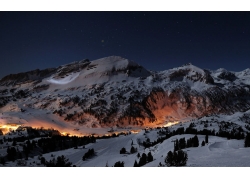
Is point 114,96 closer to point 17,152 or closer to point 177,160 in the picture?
point 17,152

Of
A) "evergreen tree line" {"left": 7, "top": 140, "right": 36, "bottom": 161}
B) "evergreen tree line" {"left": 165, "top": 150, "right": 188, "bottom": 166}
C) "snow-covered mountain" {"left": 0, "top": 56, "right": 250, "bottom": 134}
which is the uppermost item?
"snow-covered mountain" {"left": 0, "top": 56, "right": 250, "bottom": 134}

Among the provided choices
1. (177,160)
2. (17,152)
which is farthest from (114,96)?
(177,160)

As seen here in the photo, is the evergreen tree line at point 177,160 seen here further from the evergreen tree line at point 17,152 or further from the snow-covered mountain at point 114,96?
the snow-covered mountain at point 114,96

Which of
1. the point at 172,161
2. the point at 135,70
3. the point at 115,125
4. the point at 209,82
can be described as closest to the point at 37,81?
the point at 135,70

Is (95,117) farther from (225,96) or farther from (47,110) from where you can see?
(225,96)

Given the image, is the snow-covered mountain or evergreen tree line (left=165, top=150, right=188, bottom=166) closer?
evergreen tree line (left=165, top=150, right=188, bottom=166)

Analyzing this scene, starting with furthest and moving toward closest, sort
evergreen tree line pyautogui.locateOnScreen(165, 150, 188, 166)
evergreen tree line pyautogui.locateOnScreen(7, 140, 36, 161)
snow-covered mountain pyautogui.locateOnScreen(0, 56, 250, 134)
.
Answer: snow-covered mountain pyautogui.locateOnScreen(0, 56, 250, 134), evergreen tree line pyautogui.locateOnScreen(7, 140, 36, 161), evergreen tree line pyautogui.locateOnScreen(165, 150, 188, 166)

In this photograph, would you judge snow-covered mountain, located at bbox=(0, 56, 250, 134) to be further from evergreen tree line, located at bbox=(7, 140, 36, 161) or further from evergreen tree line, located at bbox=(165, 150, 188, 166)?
evergreen tree line, located at bbox=(165, 150, 188, 166)

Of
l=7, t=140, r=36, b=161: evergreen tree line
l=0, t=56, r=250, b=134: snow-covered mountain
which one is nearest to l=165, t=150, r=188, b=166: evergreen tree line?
l=7, t=140, r=36, b=161: evergreen tree line

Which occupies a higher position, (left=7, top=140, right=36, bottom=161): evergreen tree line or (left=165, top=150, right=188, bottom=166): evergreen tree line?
(left=165, top=150, right=188, bottom=166): evergreen tree line
